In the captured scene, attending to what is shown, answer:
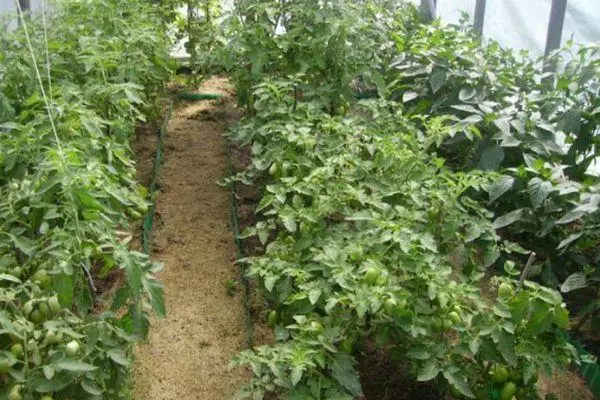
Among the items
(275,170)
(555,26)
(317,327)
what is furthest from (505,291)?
(555,26)

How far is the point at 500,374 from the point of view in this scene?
84.4 inches

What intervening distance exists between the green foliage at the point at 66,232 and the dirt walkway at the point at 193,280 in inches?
9.7

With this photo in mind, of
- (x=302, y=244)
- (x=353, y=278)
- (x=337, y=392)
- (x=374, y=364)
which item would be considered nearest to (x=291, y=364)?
(x=337, y=392)

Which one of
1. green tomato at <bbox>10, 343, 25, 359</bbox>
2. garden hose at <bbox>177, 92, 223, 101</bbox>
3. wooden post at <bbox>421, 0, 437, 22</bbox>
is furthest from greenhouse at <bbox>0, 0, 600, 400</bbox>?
wooden post at <bbox>421, 0, 437, 22</bbox>

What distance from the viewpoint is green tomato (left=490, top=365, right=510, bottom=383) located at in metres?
2.14

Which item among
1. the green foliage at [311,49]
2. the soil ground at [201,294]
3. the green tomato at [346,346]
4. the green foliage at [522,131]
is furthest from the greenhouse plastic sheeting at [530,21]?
the green tomato at [346,346]

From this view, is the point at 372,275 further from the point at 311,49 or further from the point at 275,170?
the point at 311,49

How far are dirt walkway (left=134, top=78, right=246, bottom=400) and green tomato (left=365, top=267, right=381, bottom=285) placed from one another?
28.9 inches

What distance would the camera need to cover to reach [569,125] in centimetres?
312

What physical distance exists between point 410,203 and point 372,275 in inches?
20.2

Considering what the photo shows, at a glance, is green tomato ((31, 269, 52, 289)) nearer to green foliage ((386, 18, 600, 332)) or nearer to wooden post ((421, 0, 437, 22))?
green foliage ((386, 18, 600, 332))

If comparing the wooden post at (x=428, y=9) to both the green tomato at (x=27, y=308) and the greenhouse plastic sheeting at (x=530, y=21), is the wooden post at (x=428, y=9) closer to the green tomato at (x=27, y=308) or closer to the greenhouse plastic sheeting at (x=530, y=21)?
the greenhouse plastic sheeting at (x=530, y=21)

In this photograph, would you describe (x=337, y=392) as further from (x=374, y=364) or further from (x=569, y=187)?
(x=569, y=187)

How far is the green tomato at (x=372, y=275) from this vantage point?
2053 millimetres
